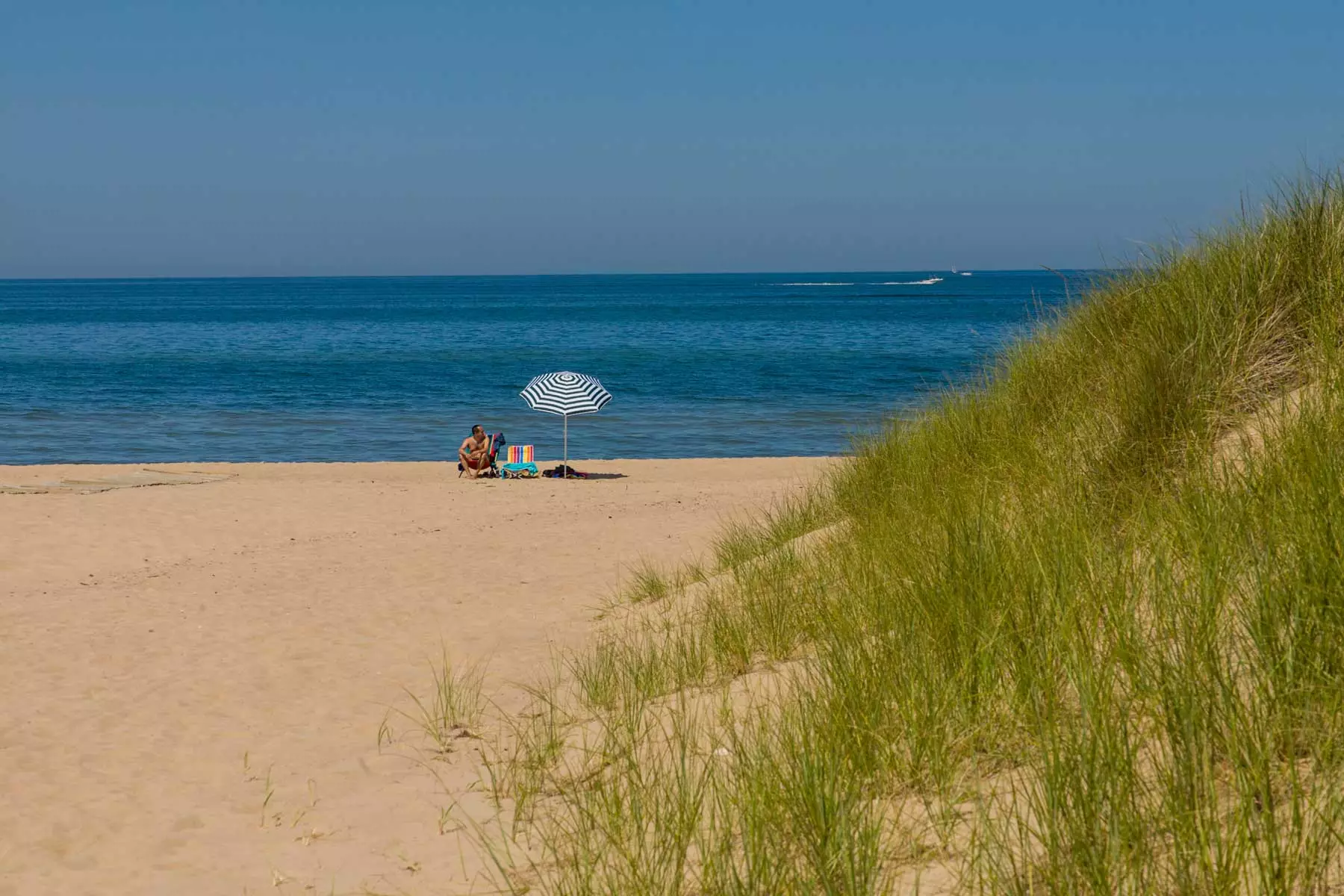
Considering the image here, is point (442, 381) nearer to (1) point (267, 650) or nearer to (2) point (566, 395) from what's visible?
(2) point (566, 395)

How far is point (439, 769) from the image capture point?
5152 mm

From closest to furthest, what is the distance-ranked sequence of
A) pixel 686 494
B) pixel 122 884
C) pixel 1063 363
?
1. pixel 122 884
2. pixel 1063 363
3. pixel 686 494

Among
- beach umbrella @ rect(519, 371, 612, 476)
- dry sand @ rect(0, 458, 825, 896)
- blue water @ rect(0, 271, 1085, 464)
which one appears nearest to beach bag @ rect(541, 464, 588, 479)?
beach umbrella @ rect(519, 371, 612, 476)

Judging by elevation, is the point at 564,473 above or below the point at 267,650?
below

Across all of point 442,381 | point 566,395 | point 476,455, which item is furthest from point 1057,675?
point 442,381

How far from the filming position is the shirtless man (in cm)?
1861

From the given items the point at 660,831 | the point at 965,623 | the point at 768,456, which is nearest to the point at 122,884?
the point at 660,831

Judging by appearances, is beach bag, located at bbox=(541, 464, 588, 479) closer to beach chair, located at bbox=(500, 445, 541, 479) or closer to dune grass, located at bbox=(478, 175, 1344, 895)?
beach chair, located at bbox=(500, 445, 541, 479)

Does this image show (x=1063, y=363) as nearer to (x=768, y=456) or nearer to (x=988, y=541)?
(x=988, y=541)

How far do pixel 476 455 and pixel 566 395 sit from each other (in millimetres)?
1882

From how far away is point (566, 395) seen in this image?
1931 centimetres

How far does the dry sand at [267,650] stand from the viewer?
4.52m

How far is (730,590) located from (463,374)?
3694 centimetres

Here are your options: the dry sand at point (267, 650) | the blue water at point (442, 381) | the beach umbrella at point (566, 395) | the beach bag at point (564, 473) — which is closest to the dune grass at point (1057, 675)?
the dry sand at point (267, 650)
